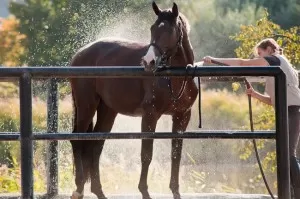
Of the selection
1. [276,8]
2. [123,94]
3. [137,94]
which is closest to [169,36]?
[137,94]

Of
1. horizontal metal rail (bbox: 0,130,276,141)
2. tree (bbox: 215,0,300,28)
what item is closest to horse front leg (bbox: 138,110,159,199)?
horizontal metal rail (bbox: 0,130,276,141)

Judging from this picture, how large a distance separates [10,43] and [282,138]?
28.7 meters

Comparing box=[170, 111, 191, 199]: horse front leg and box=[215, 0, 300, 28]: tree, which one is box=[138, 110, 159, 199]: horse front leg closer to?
box=[170, 111, 191, 199]: horse front leg

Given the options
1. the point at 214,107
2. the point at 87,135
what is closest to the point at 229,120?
the point at 214,107

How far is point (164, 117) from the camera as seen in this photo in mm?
8906

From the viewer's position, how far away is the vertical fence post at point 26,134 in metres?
3.50

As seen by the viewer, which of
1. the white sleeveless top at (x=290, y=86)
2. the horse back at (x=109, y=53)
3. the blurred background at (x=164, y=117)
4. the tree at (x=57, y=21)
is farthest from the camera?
Answer: the tree at (x=57, y=21)

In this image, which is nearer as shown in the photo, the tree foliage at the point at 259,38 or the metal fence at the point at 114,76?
the metal fence at the point at 114,76

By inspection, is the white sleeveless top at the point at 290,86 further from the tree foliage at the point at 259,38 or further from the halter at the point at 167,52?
the tree foliage at the point at 259,38

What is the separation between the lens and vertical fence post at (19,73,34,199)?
3496mm

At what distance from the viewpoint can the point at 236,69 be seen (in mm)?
3508

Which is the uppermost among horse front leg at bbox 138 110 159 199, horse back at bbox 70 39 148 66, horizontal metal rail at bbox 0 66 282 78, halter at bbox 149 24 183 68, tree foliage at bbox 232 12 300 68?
tree foliage at bbox 232 12 300 68

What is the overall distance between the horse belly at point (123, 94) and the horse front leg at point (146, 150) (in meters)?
0.46

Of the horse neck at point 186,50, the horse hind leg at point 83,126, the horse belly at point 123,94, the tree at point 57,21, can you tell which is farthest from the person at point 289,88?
the tree at point 57,21
